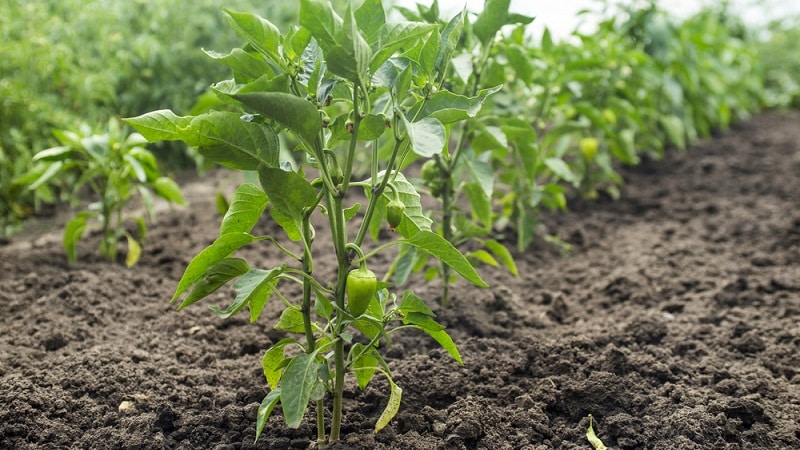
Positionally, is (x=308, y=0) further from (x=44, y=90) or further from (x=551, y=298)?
(x=44, y=90)

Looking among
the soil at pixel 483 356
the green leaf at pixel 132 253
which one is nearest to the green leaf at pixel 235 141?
the soil at pixel 483 356

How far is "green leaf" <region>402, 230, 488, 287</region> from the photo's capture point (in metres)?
1.54

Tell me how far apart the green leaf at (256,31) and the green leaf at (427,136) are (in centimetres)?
29

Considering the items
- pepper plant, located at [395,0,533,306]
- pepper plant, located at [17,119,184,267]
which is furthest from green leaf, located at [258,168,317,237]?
pepper plant, located at [17,119,184,267]

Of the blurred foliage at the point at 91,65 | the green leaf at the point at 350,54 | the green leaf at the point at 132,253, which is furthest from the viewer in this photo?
the blurred foliage at the point at 91,65

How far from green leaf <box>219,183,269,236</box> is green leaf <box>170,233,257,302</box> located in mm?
67

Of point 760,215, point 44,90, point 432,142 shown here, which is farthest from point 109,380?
point 760,215

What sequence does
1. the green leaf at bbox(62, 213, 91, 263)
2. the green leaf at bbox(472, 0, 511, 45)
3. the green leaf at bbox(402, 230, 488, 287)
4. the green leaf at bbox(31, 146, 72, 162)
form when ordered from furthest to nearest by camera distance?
1. the green leaf at bbox(62, 213, 91, 263)
2. the green leaf at bbox(31, 146, 72, 162)
3. the green leaf at bbox(472, 0, 511, 45)
4. the green leaf at bbox(402, 230, 488, 287)

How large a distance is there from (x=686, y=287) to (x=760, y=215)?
1.17m

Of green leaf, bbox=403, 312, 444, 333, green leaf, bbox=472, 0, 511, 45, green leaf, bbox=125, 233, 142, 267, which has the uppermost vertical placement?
green leaf, bbox=472, 0, 511, 45

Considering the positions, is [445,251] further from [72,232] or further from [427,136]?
[72,232]

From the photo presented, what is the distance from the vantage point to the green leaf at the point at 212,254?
151 cm

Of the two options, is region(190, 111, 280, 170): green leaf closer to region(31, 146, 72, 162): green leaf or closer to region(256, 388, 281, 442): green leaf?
region(256, 388, 281, 442): green leaf

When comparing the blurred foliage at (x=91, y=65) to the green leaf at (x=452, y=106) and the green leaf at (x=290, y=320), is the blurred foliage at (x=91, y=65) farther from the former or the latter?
the green leaf at (x=452, y=106)
